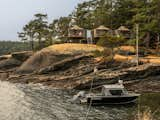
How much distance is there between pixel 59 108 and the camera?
38312 mm

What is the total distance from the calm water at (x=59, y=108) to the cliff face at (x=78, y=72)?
5.69 metres

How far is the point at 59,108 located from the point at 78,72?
20.6 metres

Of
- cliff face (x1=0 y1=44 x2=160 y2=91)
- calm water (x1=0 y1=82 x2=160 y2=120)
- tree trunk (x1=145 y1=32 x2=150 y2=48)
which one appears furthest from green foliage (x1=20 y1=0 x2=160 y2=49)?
calm water (x1=0 y1=82 x2=160 y2=120)

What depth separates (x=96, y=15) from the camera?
83750 millimetres

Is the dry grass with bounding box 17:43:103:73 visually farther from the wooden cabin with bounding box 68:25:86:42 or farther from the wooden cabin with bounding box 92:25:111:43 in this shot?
the wooden cabin with bounding box 68:25:86:42

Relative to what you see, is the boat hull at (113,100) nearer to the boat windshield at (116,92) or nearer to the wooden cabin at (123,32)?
the boat windshield at (116,92)

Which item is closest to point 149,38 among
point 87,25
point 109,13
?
point 109,13

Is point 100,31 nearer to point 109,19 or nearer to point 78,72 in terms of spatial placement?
point 109,19

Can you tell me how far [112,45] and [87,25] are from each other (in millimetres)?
24075

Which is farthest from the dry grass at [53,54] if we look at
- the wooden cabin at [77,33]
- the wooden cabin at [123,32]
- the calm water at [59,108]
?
the calm water at [59,108]

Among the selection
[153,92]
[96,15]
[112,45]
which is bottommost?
[153,92]

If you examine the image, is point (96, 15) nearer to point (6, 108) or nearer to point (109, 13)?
point (109, 13)

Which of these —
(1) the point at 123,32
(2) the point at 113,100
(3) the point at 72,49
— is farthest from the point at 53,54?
(2) the point at 113,100

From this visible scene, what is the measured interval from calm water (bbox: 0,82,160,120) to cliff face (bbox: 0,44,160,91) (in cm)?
569
